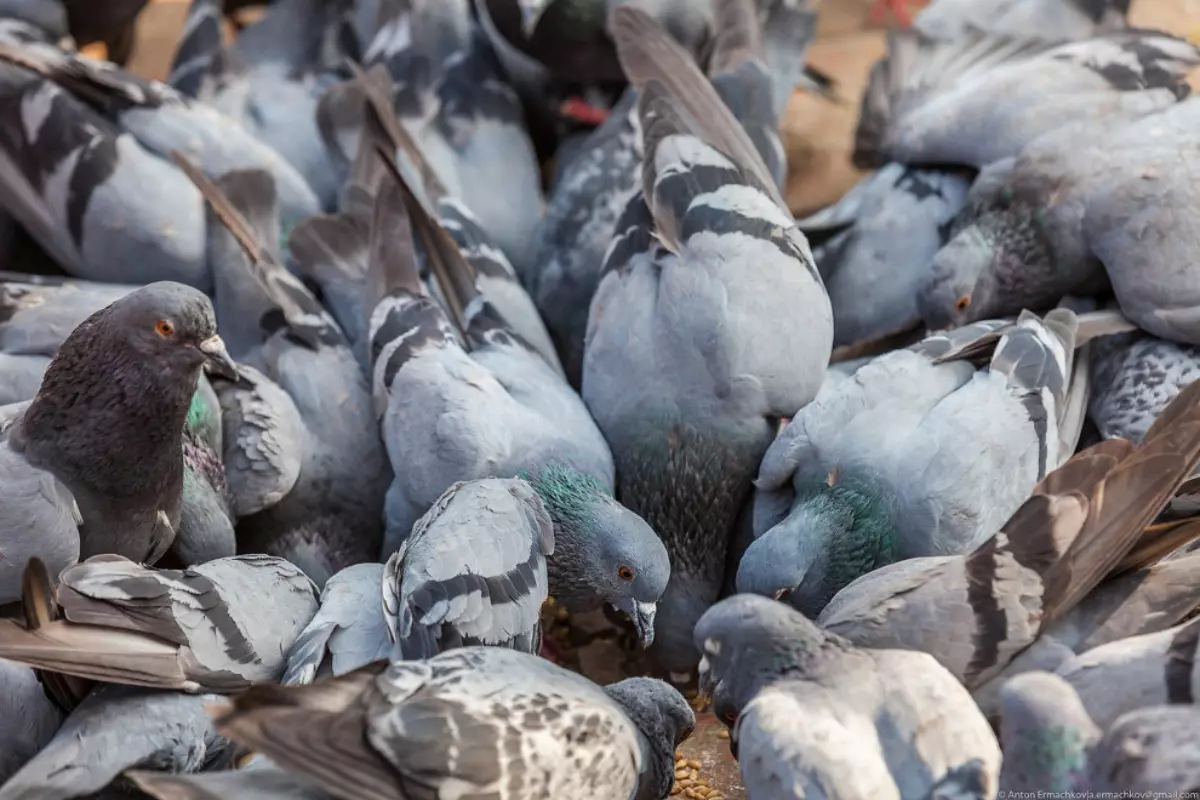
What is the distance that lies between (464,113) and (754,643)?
289cm

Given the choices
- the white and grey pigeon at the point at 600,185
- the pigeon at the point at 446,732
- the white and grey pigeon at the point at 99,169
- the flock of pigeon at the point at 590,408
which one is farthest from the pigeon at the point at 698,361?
the white and grey pigeon at the point at 99,169

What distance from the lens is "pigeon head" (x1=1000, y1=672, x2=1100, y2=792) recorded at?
2.15 m

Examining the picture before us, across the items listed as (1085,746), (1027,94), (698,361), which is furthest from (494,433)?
(1027,94)

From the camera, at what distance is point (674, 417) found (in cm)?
339

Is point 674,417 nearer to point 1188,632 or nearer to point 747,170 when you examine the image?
point 747,170

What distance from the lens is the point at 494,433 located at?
330cm

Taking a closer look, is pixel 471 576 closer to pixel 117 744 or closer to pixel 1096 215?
pixel 117 744

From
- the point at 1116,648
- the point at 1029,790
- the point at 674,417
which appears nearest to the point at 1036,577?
the point at 1116,648

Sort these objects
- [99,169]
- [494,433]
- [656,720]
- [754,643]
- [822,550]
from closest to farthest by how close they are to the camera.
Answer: [754,643] → [656,720] → [822,550] → [494,433] → [99,169]

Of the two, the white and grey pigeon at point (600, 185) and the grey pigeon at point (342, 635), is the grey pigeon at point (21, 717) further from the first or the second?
the white and grey pigeon at point (600, 185)

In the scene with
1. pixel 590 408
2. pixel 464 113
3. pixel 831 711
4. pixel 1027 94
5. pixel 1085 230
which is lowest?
pixel 590 408

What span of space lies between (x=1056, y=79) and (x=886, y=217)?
72cm

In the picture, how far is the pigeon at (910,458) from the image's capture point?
304cm

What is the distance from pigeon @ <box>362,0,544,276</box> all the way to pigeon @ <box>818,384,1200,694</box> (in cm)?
222
